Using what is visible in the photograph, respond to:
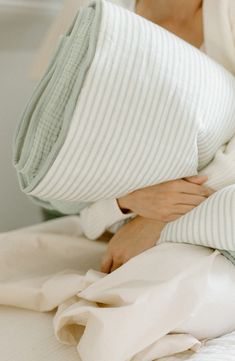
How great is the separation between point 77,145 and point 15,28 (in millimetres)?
608

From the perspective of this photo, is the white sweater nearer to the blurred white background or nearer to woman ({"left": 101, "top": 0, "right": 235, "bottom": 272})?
woman ({"left": 101, "top": 0, "right": 235, "bottom": 272})

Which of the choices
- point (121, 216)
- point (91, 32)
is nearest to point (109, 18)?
point (91, 32)

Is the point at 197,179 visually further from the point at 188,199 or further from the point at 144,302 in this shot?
the point at 144,302

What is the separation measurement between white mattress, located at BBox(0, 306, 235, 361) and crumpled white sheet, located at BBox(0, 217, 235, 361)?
0.04 ft

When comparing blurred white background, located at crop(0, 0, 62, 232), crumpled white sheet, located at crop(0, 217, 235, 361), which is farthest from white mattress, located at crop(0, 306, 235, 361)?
blurred white background, located at crop(0, 0, 62, 232)

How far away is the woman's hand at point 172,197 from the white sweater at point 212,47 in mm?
59

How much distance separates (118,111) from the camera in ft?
1.96

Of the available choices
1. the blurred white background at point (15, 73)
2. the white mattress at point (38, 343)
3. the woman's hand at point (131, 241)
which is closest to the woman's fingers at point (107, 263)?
the woman's hand at point (131, 241)

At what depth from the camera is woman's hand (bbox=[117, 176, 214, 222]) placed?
2.19ft

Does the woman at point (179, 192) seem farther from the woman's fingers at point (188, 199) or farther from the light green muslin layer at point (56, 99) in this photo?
the light green muslin layer at point (56, 99)

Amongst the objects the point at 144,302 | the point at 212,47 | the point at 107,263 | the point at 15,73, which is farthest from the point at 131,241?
the point at 15,73

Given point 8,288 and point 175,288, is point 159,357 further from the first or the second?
point 8,288

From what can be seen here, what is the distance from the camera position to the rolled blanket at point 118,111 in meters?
0.59

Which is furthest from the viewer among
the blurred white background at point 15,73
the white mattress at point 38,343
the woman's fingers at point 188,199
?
the blurred white background at point 15,73
